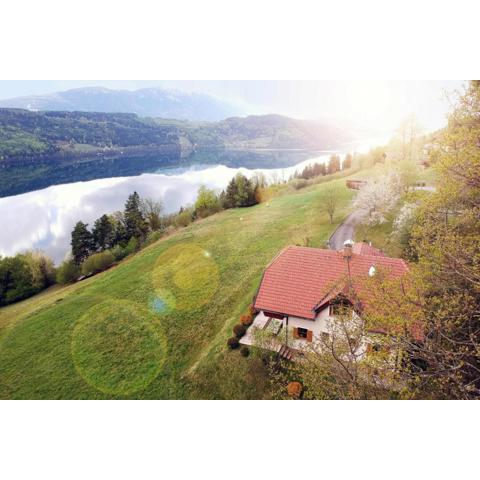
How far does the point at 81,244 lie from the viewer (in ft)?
99.5

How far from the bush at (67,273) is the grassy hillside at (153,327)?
13.8ft

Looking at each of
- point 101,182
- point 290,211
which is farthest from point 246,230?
point 101,182

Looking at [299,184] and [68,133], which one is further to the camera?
[68,133]

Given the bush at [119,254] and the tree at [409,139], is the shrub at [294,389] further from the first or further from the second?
the bush at [119,254]

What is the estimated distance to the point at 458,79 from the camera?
9.32m

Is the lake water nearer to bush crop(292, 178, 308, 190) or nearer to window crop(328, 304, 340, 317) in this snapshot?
bush crop(292, 178, 308, 190)

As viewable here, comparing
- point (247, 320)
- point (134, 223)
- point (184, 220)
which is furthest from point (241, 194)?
point (247, 320)

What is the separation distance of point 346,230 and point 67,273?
22230mm

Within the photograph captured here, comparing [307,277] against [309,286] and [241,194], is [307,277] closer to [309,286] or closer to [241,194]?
[309,286]

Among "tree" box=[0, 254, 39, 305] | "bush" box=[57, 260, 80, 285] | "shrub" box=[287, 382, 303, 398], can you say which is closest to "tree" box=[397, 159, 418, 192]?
"shrub" box=[287, 382, 303, 398]

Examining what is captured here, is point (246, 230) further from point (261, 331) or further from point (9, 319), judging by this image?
point (9, 319)

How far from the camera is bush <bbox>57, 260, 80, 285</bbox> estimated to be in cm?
2418
